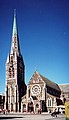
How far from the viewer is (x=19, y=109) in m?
63.6

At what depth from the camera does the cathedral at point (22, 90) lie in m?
61.6

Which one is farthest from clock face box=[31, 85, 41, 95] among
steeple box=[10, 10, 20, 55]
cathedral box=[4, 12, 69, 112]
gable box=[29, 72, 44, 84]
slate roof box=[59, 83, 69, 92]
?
slate roof box=[59, 83, 69, 92]

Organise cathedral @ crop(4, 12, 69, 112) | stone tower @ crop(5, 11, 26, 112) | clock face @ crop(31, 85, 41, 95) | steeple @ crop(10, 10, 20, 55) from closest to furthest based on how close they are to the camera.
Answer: cathedral @ crop(4, 12, 69, 112), clock face @ crop(31, 85, 41, 95), stone tower @ crop(5, 11, 26, 112), steeple @ crop(10, 10, 20, 55)

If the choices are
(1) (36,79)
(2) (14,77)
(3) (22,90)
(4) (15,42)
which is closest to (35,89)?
(1) (36,79)

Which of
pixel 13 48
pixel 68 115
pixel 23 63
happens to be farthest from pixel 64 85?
pixel 68 115

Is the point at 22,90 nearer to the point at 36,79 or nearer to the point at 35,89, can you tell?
the point at 35,89

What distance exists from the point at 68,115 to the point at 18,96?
154ft

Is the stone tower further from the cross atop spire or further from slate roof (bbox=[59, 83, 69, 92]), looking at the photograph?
slate roof (bbox=[59, 83, 69, 92])

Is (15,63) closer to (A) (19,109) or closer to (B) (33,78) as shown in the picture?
(B) (33,78)

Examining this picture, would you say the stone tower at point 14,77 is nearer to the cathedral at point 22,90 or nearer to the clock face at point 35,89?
the cathedral at point 22,90

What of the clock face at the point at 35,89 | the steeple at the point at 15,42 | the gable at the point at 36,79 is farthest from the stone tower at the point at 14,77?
the gable at the point at 36,79

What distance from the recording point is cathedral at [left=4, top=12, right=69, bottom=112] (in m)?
61.6

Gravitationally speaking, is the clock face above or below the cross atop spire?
below

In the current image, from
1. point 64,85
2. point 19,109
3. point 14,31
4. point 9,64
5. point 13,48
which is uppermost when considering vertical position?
point 14,31
